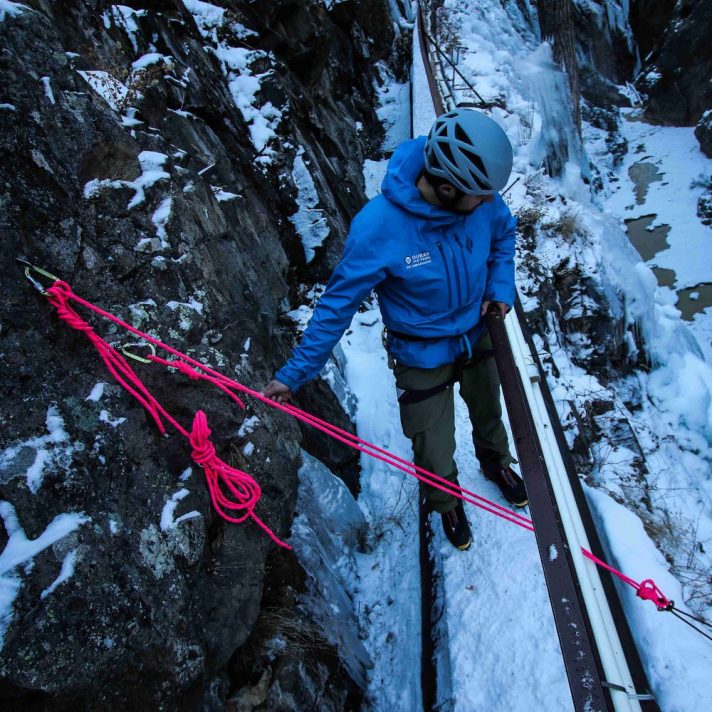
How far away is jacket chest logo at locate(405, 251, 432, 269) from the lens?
2151 mm

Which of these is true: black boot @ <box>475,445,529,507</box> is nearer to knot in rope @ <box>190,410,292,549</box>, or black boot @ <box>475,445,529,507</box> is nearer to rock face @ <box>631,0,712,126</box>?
knot in rope @ <box>190,410,292,549</box>

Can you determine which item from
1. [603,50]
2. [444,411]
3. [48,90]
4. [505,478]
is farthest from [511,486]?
[603,50]

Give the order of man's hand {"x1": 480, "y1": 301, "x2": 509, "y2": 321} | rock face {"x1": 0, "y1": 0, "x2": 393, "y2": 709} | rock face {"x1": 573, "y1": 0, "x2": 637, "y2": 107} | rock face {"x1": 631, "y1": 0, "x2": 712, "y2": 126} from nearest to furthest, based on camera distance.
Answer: rock face {"x1": 0, "y1": 0, "x2": 393, "y2": 709} → man's hand {"x1": 480, "y1": 301, "x2": 509, "y2": 321} → rock face {"x1": 631, "y1": 0, "x2": 712, "y2": 126} → rock face {"x1": 573, "y1": 0, "x2": 637, "y2": 107}

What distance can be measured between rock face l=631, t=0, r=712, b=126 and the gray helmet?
19.4 m

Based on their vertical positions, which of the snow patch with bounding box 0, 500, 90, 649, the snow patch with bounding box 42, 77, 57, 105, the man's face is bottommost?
the snow patch with bounding box 0, 500, 90, 649

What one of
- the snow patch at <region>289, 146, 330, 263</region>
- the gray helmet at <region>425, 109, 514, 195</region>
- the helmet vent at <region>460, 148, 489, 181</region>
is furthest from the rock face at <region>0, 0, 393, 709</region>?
the snow patch at <region>289, 146, 330, 263</region>

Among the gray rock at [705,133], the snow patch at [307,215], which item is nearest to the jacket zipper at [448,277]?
the snow patch at [307,215]

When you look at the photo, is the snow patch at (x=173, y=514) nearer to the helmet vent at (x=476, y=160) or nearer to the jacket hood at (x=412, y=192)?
the jacket hood at (x=412, y=192)

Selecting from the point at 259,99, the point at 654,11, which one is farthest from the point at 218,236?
the point at 654,11

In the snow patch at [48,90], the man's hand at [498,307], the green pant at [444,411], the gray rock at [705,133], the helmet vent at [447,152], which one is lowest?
the gray rock at [705,133]

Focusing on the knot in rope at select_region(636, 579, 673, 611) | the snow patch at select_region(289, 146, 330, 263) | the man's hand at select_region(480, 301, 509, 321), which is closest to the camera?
the knot in rope at select_region(636, 579, 673, 611)

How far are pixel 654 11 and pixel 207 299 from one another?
2460 cm

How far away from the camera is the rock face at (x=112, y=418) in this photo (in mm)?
1571

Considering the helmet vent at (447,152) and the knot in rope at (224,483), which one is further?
the knot in rope at (224,483)
